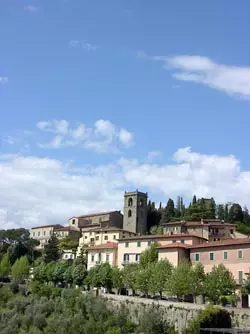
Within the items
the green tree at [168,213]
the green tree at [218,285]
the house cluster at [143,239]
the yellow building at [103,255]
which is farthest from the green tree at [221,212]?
the green tree at [218,285]

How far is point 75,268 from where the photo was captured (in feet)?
245

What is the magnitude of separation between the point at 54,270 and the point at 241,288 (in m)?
34.5

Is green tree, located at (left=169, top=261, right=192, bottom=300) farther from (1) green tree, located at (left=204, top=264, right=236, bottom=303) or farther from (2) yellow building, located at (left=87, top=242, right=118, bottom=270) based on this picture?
(2) yellow building, located at (left=87, top=242, right=118, bottom=270)

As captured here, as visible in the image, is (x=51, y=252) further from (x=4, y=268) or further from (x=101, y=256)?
(x=101, y=256)

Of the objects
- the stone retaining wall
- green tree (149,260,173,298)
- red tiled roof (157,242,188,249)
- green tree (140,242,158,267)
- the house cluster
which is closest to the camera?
the stone retaining wall

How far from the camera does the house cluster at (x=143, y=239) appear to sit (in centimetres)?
5781

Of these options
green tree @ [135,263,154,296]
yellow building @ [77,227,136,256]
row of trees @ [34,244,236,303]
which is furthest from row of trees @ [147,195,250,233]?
green tree @ [135,263,154,296]

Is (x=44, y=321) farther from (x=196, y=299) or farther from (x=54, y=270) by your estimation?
(x=54, y=270)

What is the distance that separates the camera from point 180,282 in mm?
52531

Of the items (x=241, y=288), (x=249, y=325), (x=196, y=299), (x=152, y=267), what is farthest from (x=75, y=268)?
(x=249, y=325)

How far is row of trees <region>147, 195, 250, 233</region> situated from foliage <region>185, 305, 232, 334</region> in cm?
5660

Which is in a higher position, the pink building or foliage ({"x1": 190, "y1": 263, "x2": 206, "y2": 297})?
the pink building

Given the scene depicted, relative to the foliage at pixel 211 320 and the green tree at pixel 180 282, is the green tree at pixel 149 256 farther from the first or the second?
the foliage at pixel 211 320

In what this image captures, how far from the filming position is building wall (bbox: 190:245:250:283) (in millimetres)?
55781
